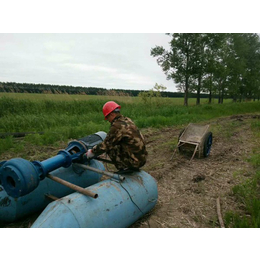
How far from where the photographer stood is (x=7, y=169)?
2.99 meters

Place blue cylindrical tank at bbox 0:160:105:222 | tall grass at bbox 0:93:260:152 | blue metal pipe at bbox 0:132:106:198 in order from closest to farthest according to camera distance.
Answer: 1. blue metal pipe at bbox 0:132:106:198
2. blue cylindrical tank at bbox 0:160:105:222
3. tall grass at bbox 0:93:260:152

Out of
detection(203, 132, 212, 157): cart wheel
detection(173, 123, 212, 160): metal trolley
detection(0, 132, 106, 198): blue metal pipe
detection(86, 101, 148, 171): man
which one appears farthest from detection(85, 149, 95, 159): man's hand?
detection(203, 132, 212, 157): cart wheel

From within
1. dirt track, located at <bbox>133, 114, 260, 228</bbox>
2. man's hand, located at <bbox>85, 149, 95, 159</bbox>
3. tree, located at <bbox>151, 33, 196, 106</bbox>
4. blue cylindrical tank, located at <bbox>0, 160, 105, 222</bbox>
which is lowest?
dirt track, located at <bbox>133, 114, 260, 228</bbox>

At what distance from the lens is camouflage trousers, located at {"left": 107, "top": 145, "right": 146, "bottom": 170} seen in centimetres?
377

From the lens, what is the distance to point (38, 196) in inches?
148

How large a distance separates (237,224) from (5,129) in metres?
8.68

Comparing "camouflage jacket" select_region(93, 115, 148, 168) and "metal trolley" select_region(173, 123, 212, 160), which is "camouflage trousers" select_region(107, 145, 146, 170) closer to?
"camouflage jacket" select_region(93, 115, 148, 168)

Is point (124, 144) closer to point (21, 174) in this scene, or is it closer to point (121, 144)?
point (121, 144)

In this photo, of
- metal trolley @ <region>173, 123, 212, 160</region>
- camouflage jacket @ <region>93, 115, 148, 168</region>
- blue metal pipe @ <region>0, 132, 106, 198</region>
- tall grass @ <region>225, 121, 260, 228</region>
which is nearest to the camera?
blue metal pipe @ <region>0, 132, 106, 198</region>

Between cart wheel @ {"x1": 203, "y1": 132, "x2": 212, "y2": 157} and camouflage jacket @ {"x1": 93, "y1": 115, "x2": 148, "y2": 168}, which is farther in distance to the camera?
cart wheel @ {"x1": 203, "y1": 132, "x2": 212, "y2": 157}

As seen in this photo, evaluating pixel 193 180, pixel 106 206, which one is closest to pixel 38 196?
pixel 106 206

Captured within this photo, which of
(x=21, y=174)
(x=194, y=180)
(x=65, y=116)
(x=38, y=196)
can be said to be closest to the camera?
(x=21, y=174)

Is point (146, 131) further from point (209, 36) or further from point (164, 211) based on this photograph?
point (209, 36)

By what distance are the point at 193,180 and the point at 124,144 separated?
2.38 m
